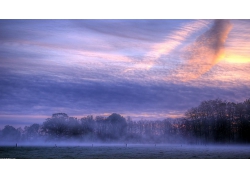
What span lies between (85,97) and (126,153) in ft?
5.88

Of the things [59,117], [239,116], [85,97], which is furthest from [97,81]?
[239,116]

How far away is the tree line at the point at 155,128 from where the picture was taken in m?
9.16

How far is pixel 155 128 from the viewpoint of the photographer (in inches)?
367

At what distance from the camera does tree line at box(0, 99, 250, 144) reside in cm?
916

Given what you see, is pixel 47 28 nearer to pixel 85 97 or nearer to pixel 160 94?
pixel 85 97

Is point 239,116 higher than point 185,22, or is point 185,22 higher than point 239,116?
point 185,22

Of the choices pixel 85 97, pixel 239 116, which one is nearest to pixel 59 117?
pixel 85 97

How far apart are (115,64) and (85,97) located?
115cm

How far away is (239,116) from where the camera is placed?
9.20 metres
